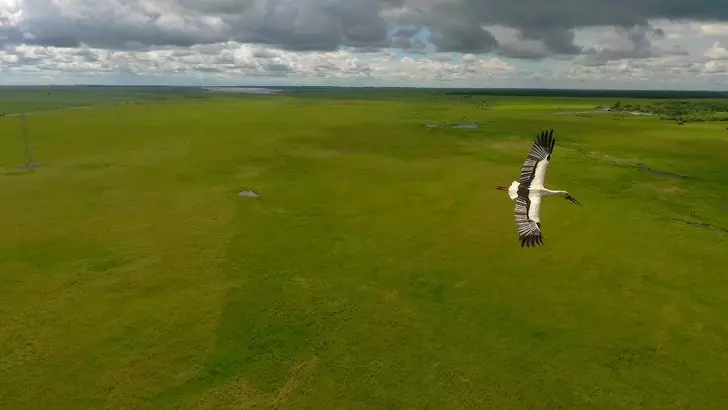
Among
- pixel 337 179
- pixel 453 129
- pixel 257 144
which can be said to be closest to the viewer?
pixel 337 179

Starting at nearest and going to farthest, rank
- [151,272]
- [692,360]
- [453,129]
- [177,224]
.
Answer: [692,360] < [151,272] < [177,224] < [453,129]

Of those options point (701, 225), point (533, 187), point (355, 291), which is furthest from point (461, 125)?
point (533, 187)

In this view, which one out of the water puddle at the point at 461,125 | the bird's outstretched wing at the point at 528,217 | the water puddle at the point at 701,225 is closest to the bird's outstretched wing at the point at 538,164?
the bird's outstretched wing at the point at 528,217

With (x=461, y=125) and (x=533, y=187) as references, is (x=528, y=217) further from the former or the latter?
(x=461, y=125)

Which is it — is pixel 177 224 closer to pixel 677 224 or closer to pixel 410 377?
pixel 410 377

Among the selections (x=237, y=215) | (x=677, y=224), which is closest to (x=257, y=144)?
(x=237, y=215)

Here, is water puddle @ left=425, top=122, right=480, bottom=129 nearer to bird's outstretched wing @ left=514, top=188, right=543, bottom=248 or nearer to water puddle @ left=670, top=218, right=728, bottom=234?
water puddle @ left=670, top=218, right=728, bottom=234

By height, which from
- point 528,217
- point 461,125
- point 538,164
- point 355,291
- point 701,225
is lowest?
point 355,291

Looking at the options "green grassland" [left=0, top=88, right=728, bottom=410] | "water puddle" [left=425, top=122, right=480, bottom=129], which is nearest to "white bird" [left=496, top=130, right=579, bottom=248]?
"green grassland" [left=0, top=88, right=728, bottom=410]

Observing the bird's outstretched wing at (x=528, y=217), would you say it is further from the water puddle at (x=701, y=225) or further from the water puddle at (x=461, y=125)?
the water puddle at (x=461, y=125)
